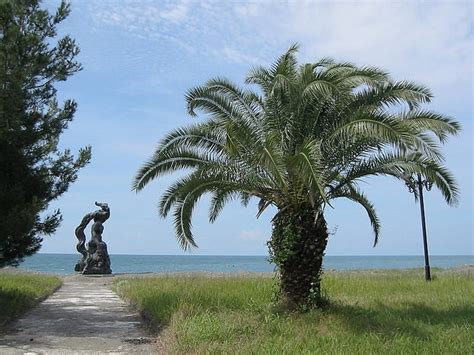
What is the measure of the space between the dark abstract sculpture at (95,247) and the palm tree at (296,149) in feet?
63.7

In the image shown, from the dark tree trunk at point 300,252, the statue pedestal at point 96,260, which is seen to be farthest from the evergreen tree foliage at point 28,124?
the statue pedestal at point 96,260

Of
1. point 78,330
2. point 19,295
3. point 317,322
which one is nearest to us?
point 317,322

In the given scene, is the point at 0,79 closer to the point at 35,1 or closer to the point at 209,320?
the point at 35,1

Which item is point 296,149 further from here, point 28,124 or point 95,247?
point 95,247

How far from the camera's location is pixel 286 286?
1218 centimetres

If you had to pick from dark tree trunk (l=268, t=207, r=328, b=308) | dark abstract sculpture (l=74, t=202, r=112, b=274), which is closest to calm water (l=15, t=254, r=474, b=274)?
dark abstract sculpture (l=74, t=202, r=112, b=274)

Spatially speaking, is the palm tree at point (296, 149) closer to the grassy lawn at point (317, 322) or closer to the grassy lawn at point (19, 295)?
the grassy lawn at point (317, 322)

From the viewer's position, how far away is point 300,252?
39.0ft

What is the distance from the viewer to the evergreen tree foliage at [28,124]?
1201 centimetres

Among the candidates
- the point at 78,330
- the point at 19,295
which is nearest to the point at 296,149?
the point at 78,330

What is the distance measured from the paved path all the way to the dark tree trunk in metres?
3.06

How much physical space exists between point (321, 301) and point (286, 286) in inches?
32.7

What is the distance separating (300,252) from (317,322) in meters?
1.56

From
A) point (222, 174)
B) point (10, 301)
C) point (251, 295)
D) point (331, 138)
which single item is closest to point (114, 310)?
point (10, 301)
